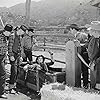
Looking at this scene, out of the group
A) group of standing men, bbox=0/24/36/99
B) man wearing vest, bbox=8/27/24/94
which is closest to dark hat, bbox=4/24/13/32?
group of standing men, bbox=0/24/36/99

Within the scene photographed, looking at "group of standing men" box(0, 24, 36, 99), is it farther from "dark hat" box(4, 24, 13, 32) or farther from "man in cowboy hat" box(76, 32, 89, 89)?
"man in cowboy hat" box(76, 32, 89, 89)

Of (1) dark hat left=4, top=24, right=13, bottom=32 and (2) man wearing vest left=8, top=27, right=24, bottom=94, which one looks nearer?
(1) dark hat left=4, top=24, right=13, bottom=32

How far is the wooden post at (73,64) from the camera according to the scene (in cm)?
436

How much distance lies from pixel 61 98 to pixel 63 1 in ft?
178

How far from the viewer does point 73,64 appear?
4.36 meters

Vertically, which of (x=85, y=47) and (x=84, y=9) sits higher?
(x=84, y=9)

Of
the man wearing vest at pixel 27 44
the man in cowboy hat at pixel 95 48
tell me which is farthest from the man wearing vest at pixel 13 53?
the man in cowboy hat at pixel 95 48

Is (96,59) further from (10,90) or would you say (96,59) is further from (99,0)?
(99,0)

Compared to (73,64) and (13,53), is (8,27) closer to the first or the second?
(13,53)

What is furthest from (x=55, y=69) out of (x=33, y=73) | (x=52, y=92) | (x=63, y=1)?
(x=63, y=1)

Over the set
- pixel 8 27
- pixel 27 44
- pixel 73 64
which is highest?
pixel 8 27

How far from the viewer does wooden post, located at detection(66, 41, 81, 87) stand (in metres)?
4.36

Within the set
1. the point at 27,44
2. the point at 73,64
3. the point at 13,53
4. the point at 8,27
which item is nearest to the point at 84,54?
the point at 73,64

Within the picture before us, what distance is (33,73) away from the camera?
5.10m
